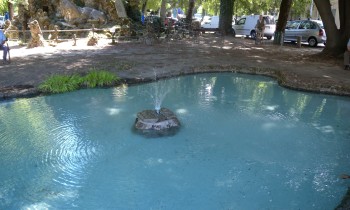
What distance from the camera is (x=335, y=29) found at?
1445 centimetres

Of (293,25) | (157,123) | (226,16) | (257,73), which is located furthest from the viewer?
(226,16)

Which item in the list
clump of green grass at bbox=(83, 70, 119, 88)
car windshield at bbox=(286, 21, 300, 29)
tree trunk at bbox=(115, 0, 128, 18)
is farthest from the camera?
tree trunk at bbox=(115, 0, 128, 18)

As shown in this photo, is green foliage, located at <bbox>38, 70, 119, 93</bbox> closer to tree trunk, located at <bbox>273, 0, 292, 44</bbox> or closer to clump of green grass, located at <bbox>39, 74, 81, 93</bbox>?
clump of green grass, located at <bbox>39, 74, 81, 93</bbox>

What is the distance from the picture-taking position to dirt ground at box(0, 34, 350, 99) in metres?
9.88

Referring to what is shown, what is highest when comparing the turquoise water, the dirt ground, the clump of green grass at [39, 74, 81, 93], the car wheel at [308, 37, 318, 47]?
the car wheel at [308, 37, 318, 47]

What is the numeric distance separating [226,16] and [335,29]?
10.2 metres

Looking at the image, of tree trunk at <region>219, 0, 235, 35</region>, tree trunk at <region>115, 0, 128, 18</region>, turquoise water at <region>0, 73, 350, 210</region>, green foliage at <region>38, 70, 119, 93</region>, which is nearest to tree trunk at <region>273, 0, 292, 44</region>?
tree trunk at <region>219, 0, 235, 35</region>

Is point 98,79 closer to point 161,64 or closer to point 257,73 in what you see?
point 161,64

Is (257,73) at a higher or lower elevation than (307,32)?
lower

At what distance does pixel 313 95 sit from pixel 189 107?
11.9 ft

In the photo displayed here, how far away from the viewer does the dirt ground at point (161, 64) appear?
9.88 metres

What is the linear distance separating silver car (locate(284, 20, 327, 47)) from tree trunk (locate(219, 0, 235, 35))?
4.04m

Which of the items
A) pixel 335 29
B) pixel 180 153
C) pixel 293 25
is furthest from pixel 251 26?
pixel 180 153

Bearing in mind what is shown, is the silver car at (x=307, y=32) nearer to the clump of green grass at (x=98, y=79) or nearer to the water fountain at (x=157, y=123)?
the clump of green grass at (x=98, y=79)
